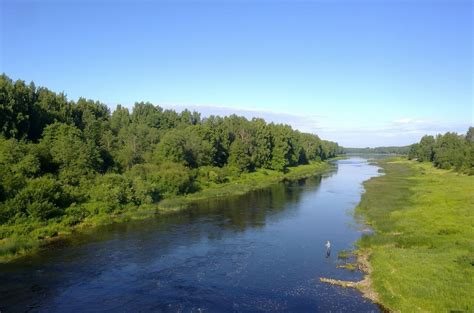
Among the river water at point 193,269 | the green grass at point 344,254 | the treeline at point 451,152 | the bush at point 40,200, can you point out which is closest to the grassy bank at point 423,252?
the green grass at point 344,254

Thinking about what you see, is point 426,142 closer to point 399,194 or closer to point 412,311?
point 399,194

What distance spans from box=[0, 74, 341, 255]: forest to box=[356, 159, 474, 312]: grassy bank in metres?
34.7

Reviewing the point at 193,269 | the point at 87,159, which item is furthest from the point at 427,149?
the point at 193,269

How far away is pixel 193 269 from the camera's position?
1345 inches

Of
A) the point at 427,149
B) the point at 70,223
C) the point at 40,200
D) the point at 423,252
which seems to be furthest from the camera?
the point at 427,149

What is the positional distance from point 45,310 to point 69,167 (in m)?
38.3

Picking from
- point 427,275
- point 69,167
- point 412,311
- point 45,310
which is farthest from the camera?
point 69,167

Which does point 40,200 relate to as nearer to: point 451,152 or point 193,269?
point 193,269

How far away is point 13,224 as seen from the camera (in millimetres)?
42844

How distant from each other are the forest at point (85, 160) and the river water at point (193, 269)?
713cm

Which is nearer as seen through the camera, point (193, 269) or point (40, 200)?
point (193, 269)

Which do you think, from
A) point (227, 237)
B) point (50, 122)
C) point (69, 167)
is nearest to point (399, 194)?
point (227, 237)

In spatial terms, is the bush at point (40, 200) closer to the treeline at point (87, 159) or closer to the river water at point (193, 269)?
the treeline at point (87, 159)

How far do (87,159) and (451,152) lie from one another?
116982mm
